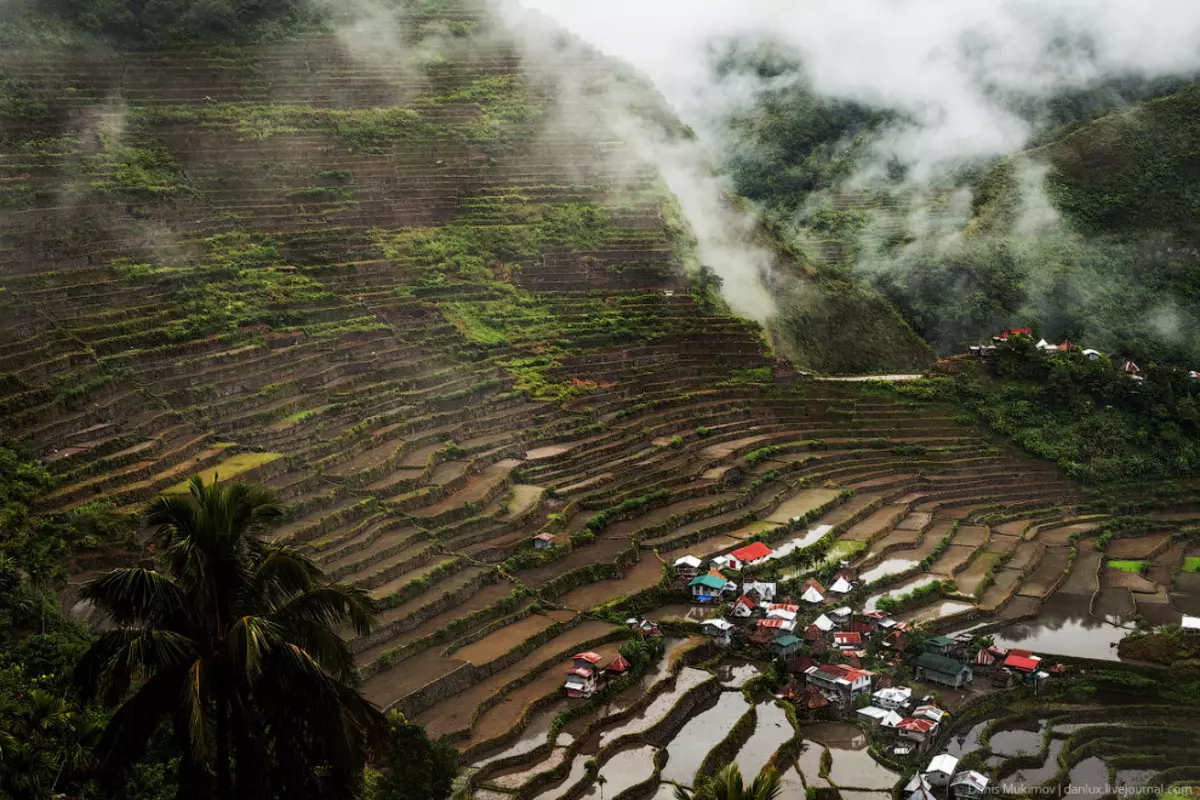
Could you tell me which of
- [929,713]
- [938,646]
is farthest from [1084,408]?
[929,713]

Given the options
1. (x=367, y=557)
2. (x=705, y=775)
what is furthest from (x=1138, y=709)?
(x=367, y=557)

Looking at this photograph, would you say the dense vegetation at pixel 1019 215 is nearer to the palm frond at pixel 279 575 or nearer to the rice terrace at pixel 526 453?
the rice terrace at pixel 526 453

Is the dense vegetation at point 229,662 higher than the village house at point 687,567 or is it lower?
lower

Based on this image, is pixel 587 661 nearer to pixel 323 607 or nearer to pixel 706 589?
pixel 706 589

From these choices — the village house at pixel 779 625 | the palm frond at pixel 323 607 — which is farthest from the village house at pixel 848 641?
the palm frond at pixel 323 607

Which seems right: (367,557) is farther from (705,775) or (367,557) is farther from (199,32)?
(199,32)
